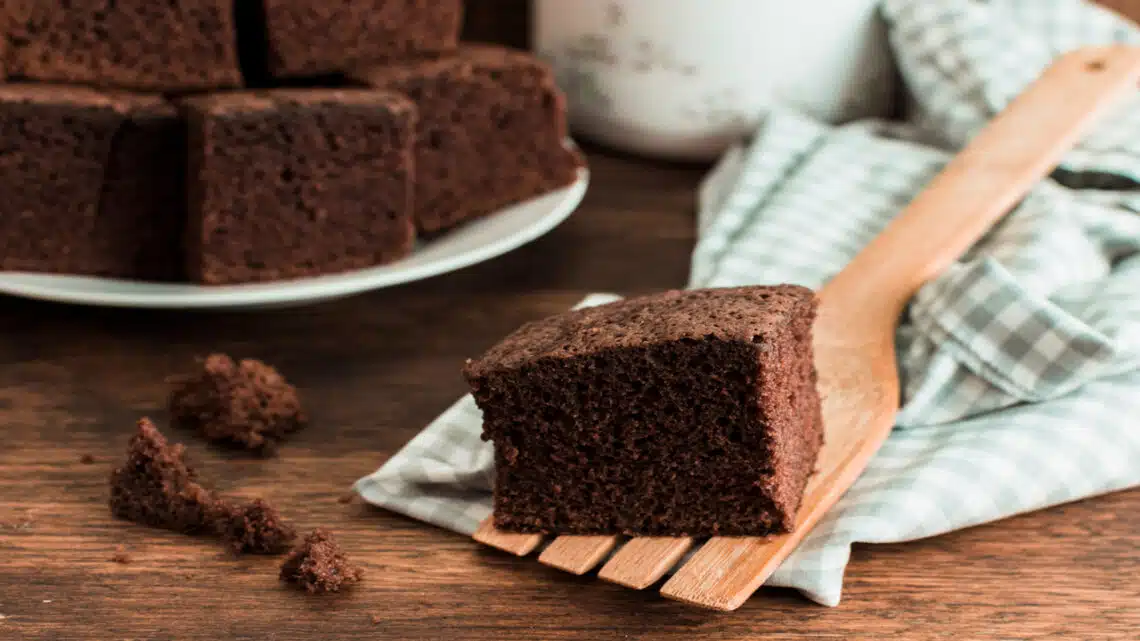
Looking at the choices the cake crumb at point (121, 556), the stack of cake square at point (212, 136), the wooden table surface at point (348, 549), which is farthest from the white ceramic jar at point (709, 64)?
the cake crumb at point (121, 556)

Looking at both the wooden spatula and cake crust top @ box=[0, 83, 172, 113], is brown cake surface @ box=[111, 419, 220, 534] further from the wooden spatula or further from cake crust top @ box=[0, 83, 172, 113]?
cake crust top @ box=[0, 83, 172, 113]

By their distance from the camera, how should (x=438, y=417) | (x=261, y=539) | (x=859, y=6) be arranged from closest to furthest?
1. (x=261, y=539)
2. (x=438, y=417)
3. (x=859, y=6)

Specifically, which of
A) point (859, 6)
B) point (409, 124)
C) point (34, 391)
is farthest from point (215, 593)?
point (859, 6)

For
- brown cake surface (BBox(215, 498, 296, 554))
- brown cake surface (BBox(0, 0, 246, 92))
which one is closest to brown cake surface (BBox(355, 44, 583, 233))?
brown cake surface (BBox(0, 0, 246, 92))

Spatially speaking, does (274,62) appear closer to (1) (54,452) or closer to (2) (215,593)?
(1) (54,452)

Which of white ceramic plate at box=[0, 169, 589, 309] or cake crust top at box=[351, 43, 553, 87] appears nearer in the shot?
white ceramic plate at box=[0, 169, 589, 309]

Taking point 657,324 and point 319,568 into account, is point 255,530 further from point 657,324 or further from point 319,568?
point 657,324

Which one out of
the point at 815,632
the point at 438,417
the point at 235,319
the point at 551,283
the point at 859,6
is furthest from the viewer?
the point at 859,6
